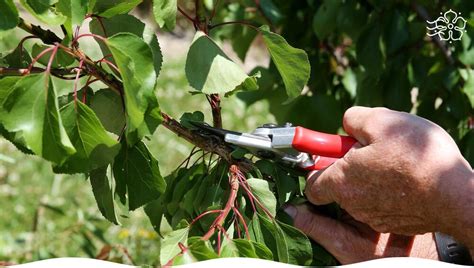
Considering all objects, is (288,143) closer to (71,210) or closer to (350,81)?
(350,81)

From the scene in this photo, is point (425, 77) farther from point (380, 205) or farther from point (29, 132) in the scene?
point (29, 132)

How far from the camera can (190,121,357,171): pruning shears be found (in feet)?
4.52

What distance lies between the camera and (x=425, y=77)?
2289 millimetres

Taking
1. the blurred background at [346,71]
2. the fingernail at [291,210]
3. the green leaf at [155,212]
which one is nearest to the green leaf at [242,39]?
the blurred background at [346,71]

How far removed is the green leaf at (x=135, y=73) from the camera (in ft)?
3.49

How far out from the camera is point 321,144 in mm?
1389

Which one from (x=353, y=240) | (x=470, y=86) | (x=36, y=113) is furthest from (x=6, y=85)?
(x=470, y=86)

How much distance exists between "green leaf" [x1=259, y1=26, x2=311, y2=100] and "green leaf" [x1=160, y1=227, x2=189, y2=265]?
11.9 inches

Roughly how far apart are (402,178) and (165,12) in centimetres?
44

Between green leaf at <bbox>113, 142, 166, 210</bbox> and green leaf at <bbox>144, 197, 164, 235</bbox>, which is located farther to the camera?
green leaf at <bbox>144, 197, 164, 235</bbox>

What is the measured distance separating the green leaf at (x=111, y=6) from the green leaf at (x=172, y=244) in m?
0.33

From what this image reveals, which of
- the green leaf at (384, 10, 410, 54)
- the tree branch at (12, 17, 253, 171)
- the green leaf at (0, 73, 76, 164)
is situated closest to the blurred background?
the green leaf at (384, 10, 410, 54)

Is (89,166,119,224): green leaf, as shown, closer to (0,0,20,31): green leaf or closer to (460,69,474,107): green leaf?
(0,0,20,31): green leaf

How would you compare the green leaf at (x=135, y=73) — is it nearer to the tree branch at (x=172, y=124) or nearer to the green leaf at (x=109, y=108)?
the tree branch at (x=172, y=124)
